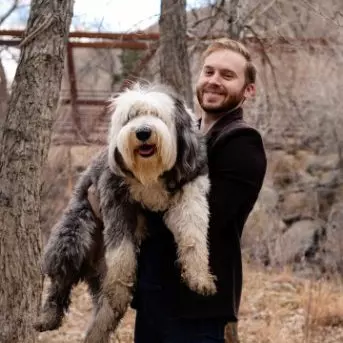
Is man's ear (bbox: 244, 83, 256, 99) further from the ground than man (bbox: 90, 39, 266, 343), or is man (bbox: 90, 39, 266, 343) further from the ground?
man's ear (bbox: 244, 83, 256, 99)

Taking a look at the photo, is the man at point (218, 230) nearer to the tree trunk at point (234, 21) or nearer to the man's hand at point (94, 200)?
the man's hand at point (94, 200)

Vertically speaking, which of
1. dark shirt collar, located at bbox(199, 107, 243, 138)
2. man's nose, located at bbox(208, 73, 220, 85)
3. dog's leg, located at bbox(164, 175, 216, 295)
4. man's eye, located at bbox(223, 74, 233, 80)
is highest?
man's eye, located at bbox(223, 74, 233, 80)

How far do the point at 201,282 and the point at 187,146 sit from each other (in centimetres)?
63

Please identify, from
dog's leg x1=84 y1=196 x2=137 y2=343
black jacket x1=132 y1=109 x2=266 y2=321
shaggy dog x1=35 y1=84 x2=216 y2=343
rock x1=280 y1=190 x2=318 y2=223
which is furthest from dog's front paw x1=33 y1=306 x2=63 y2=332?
rock x1=280 y1=190 x2=318 y2=223

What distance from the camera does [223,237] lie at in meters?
2.99

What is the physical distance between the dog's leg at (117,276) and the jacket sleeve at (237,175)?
47cm

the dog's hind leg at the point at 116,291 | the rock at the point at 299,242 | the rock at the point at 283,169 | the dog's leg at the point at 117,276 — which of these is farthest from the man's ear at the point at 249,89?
the rock at the point at 283,169

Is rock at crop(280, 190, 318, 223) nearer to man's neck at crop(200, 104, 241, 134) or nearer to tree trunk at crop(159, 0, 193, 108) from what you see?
tree trunk at crop(159, 0, 193, 108)

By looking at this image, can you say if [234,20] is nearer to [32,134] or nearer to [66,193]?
[32,134]

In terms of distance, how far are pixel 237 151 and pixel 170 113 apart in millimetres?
441

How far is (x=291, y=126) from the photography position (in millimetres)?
13039

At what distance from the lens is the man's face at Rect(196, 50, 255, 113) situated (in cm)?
308

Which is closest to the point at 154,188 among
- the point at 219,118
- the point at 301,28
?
Result: the point at 219,118

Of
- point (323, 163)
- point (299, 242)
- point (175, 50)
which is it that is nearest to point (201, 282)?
point (175, 50)
